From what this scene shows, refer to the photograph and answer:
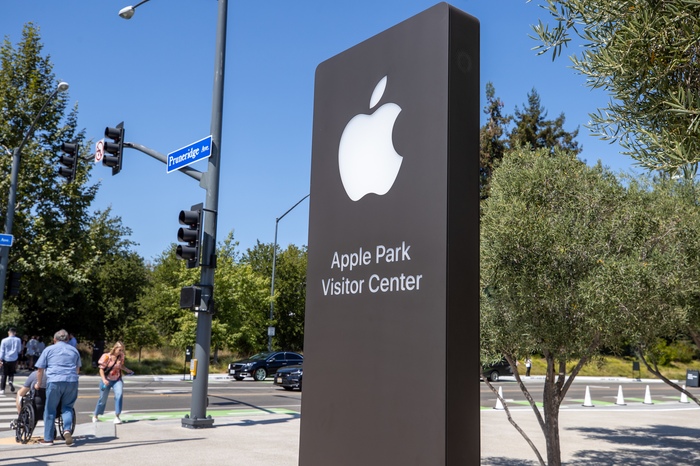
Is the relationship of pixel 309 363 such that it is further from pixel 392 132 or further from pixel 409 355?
pixel 392 132

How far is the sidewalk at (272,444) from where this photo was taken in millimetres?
8844

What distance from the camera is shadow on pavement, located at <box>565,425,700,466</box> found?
38.5ft

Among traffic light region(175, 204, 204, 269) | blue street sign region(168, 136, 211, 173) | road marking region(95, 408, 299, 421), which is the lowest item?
road marking region(95, 408, 299, 421)

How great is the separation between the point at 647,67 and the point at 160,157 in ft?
34.8

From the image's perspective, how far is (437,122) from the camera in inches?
90.7

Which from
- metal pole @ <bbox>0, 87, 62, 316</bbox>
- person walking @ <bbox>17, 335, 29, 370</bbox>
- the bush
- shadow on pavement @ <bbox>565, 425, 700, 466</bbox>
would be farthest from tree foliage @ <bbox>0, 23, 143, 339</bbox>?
the bush

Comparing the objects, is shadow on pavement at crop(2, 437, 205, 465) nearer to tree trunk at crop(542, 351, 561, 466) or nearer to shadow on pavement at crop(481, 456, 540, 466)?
shadow on pavement at crop(481, 456, 540, 466)

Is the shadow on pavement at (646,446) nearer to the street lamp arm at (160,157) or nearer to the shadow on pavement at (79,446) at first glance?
the shadow on pavement at (79,446)

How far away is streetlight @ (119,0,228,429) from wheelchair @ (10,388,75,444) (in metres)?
2.68

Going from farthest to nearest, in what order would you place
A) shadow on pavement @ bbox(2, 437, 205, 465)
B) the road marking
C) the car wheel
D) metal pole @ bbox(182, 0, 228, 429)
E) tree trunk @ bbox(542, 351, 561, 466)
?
the car wheel → the road marking → metal pole @ bbox(182, 0, 228, 429) → tree trunk @ bbox(542, 351, 561, 466) → shadow on pavement @ bbox(2, 437, 205, 465)

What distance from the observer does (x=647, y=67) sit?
552 centimetres

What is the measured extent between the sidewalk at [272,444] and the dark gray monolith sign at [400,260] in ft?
22.4

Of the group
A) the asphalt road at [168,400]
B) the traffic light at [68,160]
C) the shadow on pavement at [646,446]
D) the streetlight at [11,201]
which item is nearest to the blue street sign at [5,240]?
the streetlight at [11,201]

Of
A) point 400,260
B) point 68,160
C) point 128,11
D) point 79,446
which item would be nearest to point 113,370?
point 79,446
